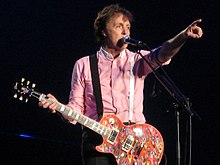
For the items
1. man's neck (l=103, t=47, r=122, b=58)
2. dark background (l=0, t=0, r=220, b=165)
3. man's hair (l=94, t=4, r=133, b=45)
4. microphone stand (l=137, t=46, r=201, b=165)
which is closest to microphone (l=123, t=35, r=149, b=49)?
microphone stand (l=137, t=46, r=201, b=165)

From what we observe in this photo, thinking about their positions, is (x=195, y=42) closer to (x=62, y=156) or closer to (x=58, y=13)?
(x=58, y=13)

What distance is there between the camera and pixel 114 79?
331 centimetres

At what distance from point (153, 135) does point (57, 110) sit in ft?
2.74

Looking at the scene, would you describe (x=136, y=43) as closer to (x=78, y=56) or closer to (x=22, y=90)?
(x=22, y=90)

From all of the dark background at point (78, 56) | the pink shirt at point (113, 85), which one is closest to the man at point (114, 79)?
the pink shirt at point (113, 85)

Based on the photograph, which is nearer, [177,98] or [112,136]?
[177,98]

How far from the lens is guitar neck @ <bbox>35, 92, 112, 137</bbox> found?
303cm

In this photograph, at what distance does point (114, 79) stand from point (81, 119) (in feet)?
1.60

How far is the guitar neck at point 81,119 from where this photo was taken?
3.03 metres

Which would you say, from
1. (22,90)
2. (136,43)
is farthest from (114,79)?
(22,90)

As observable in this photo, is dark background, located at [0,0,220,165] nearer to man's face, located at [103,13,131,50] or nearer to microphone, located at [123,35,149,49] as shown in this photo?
man's face, located at [103,13,131,50]

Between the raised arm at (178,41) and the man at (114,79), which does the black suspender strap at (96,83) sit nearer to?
the man at (114,79)

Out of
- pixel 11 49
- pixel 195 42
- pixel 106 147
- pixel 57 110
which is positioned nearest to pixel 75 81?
pixel 57 110

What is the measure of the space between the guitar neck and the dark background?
184 cm
